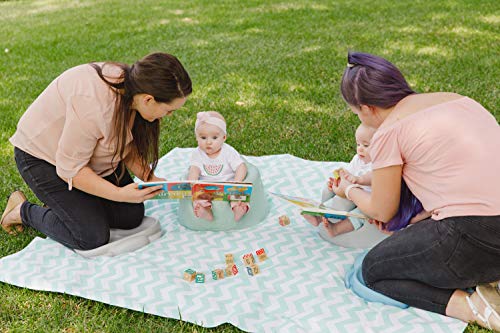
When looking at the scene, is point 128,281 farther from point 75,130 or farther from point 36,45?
point 36,45

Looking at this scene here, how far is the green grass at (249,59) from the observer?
3.19 m

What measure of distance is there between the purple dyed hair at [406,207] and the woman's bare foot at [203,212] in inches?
43.1

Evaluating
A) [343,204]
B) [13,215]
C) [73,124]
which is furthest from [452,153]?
[13,215]

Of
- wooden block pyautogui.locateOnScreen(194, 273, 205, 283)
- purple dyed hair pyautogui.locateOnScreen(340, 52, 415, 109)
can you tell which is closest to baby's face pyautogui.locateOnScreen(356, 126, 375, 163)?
purple dyed hair pyautogui.locateOnScreen(340, 52, 415, 109)

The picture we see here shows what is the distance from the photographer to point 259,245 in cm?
316

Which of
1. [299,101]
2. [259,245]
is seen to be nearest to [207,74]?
[299,101]

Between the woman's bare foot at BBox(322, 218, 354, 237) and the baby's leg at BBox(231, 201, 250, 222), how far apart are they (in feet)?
1.48

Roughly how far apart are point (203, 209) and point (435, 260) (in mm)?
1366

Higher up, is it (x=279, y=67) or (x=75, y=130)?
(x=75, y=130)

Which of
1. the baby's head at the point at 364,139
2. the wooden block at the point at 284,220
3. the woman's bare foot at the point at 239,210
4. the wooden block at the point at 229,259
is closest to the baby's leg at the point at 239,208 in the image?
the woman's bare foot at the point at 239,210

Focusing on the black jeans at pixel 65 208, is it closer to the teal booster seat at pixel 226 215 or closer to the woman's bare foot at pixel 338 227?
the teal booster seat at pixel 226 215

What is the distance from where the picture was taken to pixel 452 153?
2242 mm

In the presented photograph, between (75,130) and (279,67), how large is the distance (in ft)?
11.7

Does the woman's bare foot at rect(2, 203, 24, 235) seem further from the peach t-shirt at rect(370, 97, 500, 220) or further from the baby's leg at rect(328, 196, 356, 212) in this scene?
the peach t-shirt at rect(370, 97, 500, 220)
